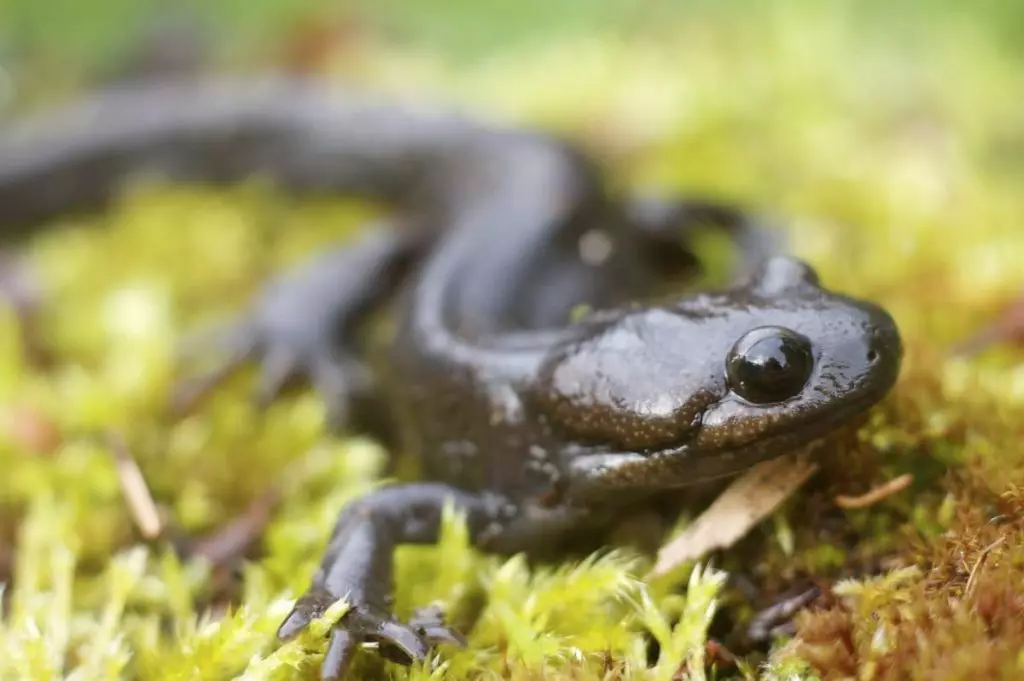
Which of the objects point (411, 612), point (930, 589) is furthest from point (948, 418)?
point (411, 612)

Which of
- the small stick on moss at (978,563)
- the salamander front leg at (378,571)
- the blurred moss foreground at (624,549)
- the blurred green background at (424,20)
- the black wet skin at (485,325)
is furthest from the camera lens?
the blurred green background at (424,20)

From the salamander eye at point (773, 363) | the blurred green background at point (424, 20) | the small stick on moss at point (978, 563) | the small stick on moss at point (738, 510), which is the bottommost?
the small stick on moss at point (738, 510)

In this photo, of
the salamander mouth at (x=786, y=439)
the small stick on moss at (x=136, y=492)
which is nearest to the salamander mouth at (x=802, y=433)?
the salamander mouth at (x=786, y=439)

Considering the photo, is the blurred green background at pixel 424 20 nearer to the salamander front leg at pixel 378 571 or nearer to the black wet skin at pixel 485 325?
the black wet skin at pixel 485 325

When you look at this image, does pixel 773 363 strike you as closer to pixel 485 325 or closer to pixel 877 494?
pixel 877 494

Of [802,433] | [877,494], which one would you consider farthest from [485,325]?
[877,494]

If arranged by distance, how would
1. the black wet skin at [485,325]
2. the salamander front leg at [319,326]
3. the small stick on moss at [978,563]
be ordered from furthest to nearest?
1. the salamander front leg at [319,326]
2. the black wet skin at [485,325]
3. the small stick on moss at [978,563]

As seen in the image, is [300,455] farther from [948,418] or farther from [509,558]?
[948,418]
